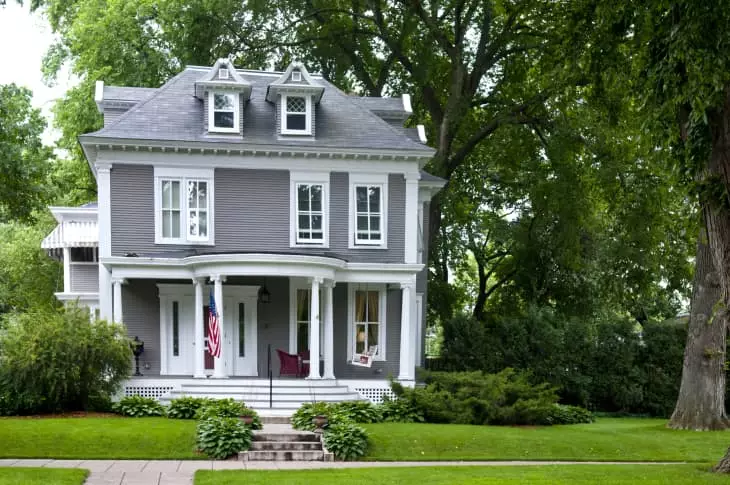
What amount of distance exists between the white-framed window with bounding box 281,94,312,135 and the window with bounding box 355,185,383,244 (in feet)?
7.34

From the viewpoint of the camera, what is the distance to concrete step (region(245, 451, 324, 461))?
57.8ft

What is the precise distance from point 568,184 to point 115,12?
16.6 metres

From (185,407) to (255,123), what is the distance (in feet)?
27.9

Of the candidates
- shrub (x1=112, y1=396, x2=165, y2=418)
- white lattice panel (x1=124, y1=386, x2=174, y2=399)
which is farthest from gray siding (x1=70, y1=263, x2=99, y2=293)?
shrub (x1=112, y1=396, x2=165, y2=418)

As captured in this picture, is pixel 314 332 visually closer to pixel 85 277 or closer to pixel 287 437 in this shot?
pixel 287 437

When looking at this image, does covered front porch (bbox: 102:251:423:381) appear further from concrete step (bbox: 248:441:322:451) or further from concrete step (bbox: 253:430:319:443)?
concrete step (bbox: 248:441:322:451)

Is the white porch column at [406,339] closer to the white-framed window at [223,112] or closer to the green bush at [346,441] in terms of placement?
the white-framed window at [223,112]

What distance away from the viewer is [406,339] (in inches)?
1006

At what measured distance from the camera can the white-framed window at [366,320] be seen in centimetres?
2656

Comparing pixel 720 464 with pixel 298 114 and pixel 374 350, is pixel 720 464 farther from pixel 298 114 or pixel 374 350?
pixel 298 114

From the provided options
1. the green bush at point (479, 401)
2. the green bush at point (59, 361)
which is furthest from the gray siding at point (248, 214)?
the green bush at point (479, 401)

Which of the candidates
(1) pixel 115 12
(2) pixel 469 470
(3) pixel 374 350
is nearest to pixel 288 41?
(1) pixel 115 12

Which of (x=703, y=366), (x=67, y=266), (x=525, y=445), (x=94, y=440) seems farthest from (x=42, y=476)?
(x=703, y=366)

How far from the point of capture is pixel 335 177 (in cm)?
2608
